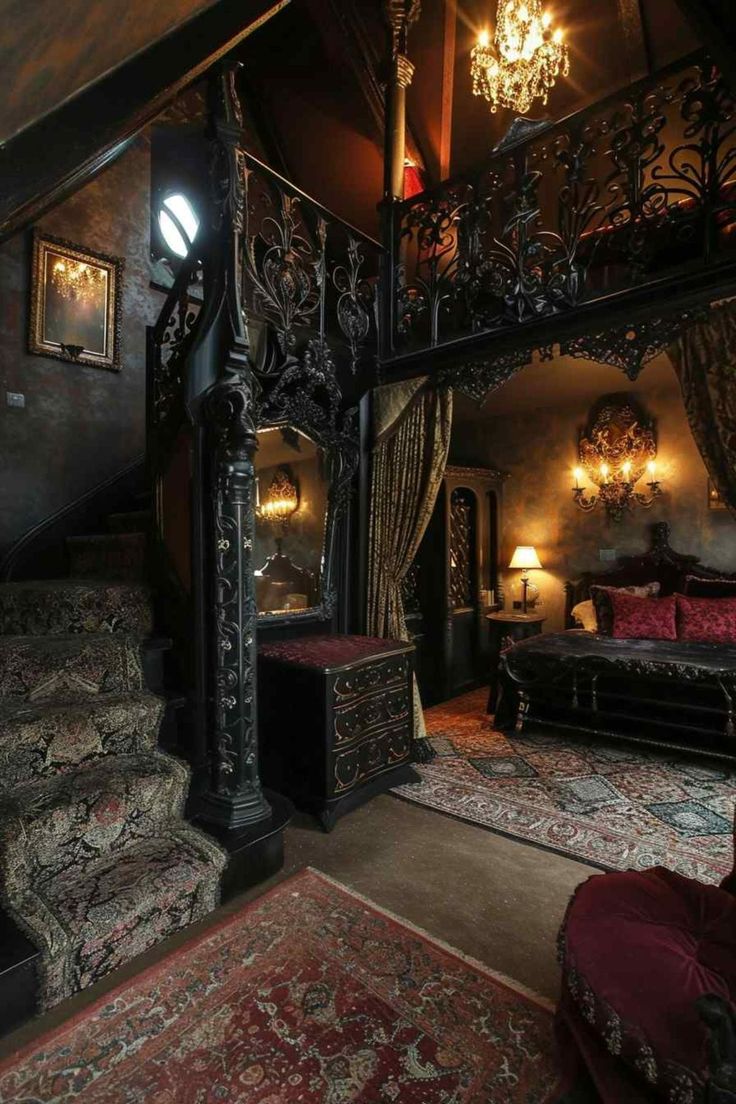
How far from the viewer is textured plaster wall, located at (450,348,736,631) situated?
509cm

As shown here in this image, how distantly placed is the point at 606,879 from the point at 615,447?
15.8 feet

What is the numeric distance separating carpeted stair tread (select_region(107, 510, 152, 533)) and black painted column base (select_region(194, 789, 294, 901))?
6.68 feet

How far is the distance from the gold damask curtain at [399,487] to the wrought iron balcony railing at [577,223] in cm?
37

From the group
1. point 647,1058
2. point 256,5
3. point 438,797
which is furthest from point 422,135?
point 647,1058

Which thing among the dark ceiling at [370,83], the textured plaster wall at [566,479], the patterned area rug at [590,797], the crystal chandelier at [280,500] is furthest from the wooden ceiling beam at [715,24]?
the dark ceiling at [370,83]

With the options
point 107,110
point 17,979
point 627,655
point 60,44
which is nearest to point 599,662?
point 627,655

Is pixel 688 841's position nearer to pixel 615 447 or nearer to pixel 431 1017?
pixel 431 1017

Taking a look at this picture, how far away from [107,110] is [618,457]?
17.5 feet

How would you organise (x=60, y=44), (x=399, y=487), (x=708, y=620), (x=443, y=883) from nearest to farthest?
(x=60, y=44) → (x=443, y=883) → (x=399, y=487) → (x=708, y=620)

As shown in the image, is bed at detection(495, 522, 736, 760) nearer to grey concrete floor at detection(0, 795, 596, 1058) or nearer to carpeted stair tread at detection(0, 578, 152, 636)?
grey concrete floor at detection(0, 795, 596, 1058)

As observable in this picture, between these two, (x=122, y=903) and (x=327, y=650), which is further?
(x=327, y=650)

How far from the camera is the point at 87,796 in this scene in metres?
1.98

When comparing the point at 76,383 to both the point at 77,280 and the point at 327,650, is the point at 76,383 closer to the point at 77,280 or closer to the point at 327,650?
the point at 77,280

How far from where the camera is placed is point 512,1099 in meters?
1.39
